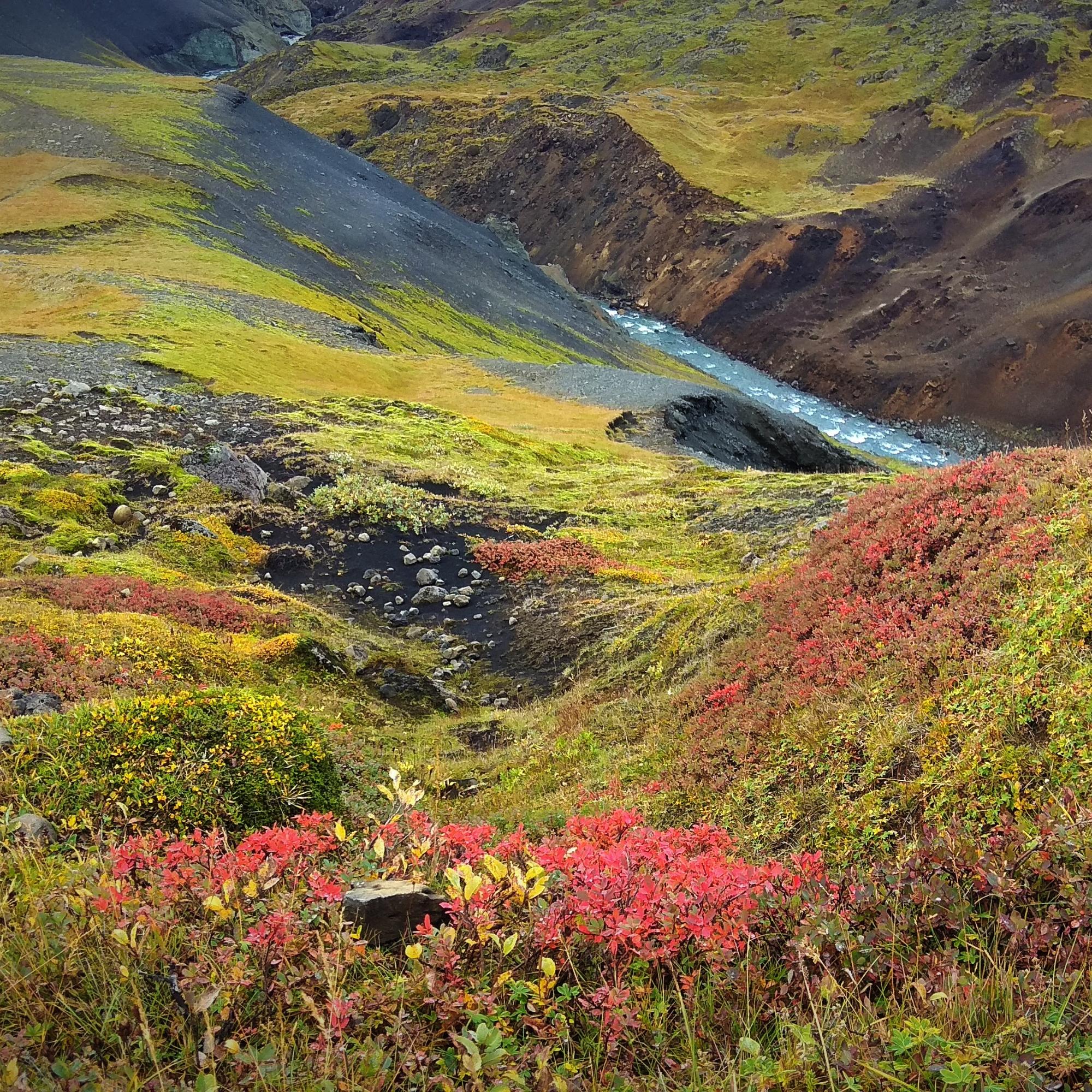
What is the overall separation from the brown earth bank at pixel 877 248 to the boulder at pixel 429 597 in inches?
2392

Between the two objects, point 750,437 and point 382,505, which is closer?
point 382,505

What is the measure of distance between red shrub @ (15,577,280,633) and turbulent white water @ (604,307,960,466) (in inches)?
2225

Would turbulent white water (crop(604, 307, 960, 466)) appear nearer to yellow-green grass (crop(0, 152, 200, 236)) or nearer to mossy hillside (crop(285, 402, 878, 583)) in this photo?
mossy hillside (crop(285, 402, 878, 583))

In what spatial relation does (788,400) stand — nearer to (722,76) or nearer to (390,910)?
(390,910)

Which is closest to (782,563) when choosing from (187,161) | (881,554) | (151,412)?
(881,554)

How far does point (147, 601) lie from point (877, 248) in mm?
88202

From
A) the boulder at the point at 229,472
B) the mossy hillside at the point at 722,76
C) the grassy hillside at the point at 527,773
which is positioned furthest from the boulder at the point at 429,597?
the mossy hillside at the point at 722,76

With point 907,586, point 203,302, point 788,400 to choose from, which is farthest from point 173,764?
point 788,400

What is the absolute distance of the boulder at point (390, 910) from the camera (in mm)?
3631

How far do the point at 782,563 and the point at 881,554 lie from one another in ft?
9.35

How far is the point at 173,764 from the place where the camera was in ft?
20.1

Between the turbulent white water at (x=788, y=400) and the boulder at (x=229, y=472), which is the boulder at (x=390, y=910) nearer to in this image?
the boulder at (x=229, y=472)

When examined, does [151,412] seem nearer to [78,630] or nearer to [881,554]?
[78,630]

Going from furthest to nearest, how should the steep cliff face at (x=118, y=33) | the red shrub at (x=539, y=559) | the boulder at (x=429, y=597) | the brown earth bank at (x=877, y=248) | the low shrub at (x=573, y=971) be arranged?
the steep cliff face at (x=118, y=33), the brown earth bank at (x=877, y=248), the red shrub at (x=539, y=559), the boulder at (x=429, y=597), the low shrub at (x=573, y=971)
